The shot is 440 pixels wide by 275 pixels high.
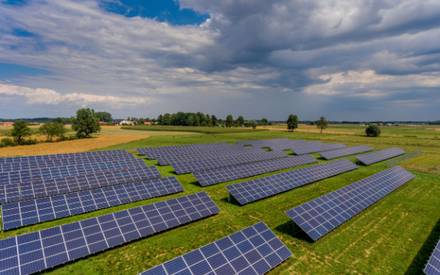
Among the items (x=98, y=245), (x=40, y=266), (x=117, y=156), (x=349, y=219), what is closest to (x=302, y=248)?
(x=349, y=219)

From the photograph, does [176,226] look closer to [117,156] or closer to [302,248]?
[302,248]

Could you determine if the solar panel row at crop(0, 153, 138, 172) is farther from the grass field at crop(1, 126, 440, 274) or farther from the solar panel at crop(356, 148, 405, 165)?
the solar panel at crop(356, 148, 405, 165)

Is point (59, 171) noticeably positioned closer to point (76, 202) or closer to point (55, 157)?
point (55, 157)

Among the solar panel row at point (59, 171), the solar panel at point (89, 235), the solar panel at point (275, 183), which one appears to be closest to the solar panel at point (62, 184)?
the solar panel row at point (59, 171)

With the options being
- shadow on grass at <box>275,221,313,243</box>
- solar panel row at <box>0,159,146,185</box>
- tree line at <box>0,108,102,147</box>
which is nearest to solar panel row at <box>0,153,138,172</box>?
solar panel row at <box>0,159,146,185</box>

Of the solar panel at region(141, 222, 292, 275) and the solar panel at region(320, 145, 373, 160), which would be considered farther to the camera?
the solar panel at region(320, 145, 373, 160)

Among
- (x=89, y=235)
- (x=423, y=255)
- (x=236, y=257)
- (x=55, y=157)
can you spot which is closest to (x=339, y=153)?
(x=423, y=255)
